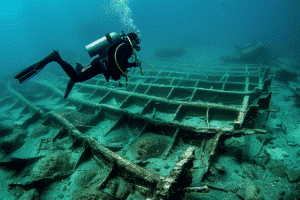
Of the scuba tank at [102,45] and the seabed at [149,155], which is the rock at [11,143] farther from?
the scuba tank at [102,45]

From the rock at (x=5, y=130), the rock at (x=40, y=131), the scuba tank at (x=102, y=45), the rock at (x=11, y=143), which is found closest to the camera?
the scuba tank at (x=102, y=45)

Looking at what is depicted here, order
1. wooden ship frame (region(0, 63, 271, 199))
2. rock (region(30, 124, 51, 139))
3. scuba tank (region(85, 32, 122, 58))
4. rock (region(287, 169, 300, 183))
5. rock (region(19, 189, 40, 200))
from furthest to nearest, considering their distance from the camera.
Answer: rock (region(30, 124, 51, 139)), scuba tank (region(85, 32, 122, 58)), rock (region(287, 169, 300, 183)), rock (region(19, 189, 40, 200)), wooden ship frame (region(0, 63, 271, 199))

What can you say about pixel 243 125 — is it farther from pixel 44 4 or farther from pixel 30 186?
pixel 44 4

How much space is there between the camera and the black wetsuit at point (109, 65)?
149 inches

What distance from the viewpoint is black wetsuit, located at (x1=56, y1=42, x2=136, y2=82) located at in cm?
378

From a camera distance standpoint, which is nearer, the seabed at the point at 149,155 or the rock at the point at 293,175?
the seabed at the point at 149,155

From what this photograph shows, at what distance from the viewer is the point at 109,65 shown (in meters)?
3.89

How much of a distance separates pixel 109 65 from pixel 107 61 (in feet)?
0.44

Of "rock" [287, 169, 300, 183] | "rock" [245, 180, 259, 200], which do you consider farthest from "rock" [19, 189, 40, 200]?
"rock" [287, 169, 300, 183]

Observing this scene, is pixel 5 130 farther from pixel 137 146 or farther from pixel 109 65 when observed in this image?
pixel 109 65

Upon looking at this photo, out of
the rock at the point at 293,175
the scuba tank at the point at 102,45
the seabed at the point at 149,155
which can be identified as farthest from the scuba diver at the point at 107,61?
the rock at the point at 293,175

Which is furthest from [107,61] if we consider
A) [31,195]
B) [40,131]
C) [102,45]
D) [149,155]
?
[40,131]

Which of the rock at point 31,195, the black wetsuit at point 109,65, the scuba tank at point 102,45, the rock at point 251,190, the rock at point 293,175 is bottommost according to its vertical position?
the rock at point 293,175

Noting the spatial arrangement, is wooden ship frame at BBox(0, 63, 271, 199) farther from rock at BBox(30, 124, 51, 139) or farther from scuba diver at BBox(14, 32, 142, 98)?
scuba diver at BBox(14, 32, 142, 98)
